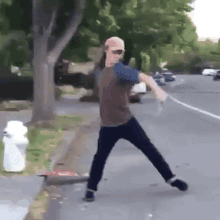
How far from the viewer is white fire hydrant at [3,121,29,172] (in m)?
7.64

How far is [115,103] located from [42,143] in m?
5.44

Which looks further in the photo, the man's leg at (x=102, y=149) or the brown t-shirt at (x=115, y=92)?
the man's leg at (x=102, y=149)

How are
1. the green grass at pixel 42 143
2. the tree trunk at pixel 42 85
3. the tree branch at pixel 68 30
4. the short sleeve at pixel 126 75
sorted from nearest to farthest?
1. the short sleeve at pixel 126 75
2. the green grass at pixel 42 143
3. the tree trunk at pixel 42 85
4. the tree branch at pixel 68 30

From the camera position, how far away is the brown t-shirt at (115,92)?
604cm

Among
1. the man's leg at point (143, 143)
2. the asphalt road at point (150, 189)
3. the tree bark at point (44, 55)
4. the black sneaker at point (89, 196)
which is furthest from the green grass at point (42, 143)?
the man's leg at point (143, 143)

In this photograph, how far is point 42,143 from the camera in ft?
37.2

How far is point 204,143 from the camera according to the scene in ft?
38.5

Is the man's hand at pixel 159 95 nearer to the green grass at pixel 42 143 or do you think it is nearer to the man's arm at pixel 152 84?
the man's arm at pixel 152 84

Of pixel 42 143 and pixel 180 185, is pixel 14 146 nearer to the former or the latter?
pixel 180 185

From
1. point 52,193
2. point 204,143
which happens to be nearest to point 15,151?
point 52,193

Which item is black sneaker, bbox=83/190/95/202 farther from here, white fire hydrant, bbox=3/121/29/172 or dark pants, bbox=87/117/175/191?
white fire hydrant, bbox=3/121/29/172

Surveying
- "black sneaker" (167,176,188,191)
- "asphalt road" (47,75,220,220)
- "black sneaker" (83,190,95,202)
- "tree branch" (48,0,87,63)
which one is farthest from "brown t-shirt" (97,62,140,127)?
"tree branch" (48,0,87,63)

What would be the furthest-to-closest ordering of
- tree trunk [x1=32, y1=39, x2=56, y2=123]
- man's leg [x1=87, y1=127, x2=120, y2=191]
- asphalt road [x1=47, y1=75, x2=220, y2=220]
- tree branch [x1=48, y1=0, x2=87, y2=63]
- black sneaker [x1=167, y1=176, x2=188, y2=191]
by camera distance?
tree branch [x1=48, y1=0, x2=87, y2=63]
tree trunk [x1=32, y1=39, x2=56, y2=123]
black sneaker [x1=167, y1=176, x2=188, y2=191]
man's leg [x1=87, y1=127, x2=120, y2=191]
asphalt road [x1=47, y1=75, x2=220, y2=220]

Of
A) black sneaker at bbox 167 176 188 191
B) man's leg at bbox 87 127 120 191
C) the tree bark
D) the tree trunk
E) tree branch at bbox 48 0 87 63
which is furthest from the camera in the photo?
tree branch at bbox 48 0 87 63
